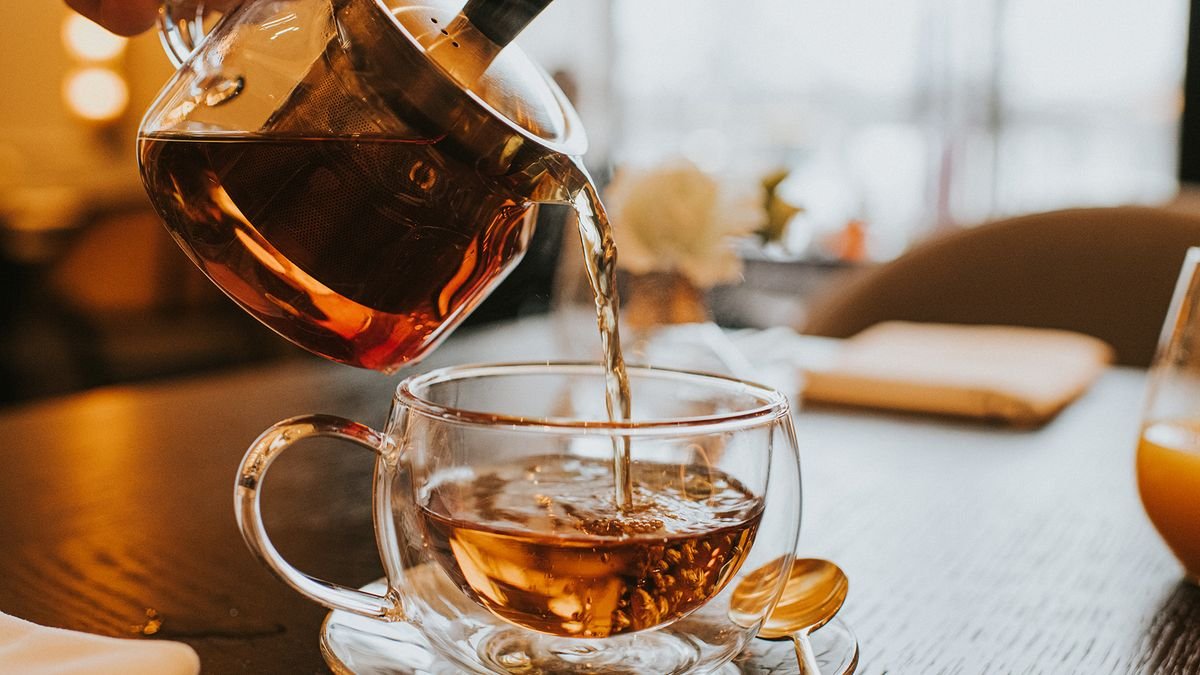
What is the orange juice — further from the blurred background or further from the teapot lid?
the blurred background

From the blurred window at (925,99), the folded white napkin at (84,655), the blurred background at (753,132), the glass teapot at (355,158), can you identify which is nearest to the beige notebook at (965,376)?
the glass teapot at (355,158)

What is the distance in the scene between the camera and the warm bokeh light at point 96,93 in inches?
152

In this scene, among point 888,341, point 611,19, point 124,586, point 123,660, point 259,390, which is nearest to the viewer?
point 123,660

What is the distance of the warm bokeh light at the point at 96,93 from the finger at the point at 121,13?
362 cm

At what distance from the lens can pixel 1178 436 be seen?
0.58m

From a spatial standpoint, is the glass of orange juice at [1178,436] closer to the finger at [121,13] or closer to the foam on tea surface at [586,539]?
the foam on tea surface at [586,539]

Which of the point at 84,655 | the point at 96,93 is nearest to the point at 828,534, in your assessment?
the point at 84,655

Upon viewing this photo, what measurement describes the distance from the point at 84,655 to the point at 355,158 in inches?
7.8

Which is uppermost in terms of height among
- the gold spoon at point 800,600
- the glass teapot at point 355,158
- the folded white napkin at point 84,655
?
the glass teapot at point 355,158

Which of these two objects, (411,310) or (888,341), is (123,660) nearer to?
(411,310)

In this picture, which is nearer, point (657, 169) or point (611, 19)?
point (657, 169)

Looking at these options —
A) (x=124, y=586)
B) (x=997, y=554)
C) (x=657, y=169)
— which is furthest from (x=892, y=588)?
(x=657, y=169)

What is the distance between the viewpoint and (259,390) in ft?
3.36

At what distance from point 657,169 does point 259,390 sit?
41 cm
